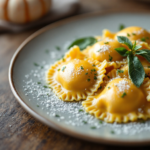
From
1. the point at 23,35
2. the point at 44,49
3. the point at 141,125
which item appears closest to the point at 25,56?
the point at 44,49

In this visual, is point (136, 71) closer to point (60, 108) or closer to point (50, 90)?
point (60, 108)

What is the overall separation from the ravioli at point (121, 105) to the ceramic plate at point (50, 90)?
118 millimetres

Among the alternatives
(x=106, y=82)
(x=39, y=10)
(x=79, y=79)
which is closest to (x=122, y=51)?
(x=106, y=82)

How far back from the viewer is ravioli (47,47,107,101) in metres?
3.89

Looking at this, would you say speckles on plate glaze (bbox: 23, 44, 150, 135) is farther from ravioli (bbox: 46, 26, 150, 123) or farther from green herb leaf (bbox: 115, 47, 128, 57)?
green herb leaf (bbox: 115, 47, 128, 57)

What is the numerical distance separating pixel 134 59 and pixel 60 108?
1605 millimetres

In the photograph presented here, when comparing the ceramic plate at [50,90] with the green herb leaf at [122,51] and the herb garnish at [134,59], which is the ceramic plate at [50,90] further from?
the green herb leaf at [122,51]

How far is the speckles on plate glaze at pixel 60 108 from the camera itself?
10.6ft

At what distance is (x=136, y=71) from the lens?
12.2 feet

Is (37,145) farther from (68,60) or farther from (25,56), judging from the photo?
(25,56)

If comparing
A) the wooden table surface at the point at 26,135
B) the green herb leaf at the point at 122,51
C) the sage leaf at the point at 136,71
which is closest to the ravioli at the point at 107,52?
the green herb leaf at the point at 122,51

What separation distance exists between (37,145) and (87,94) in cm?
128

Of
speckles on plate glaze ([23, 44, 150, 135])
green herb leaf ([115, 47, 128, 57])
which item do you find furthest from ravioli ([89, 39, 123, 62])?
speckles on plate glaze ([23, 44, 150, 135])

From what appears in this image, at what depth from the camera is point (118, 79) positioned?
375cm
